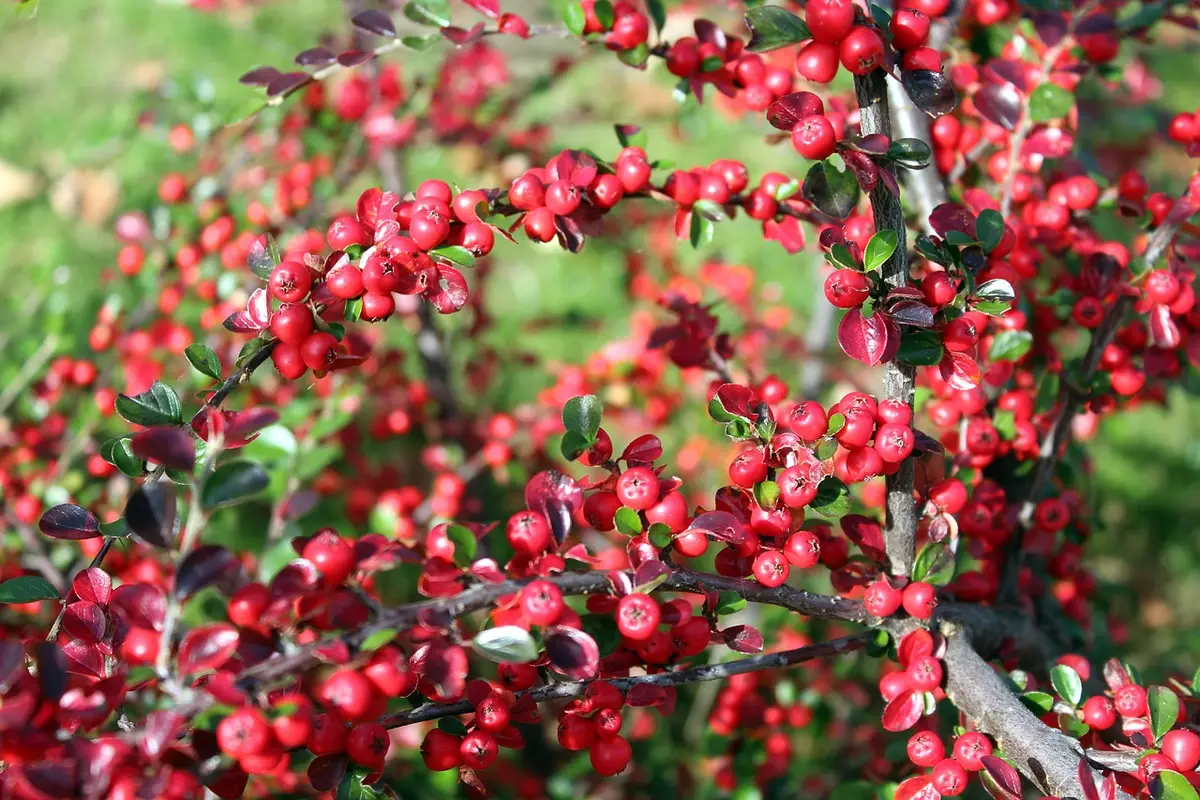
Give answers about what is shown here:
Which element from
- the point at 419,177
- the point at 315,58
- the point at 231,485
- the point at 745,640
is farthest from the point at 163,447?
the point at 419,177

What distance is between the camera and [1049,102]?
1.39 metres

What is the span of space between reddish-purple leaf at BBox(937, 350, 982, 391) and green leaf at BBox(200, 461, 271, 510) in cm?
73

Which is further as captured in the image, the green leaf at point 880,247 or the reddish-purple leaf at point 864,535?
the reddish-purple leaf at point 864,535

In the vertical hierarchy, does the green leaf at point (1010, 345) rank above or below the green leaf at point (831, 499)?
below

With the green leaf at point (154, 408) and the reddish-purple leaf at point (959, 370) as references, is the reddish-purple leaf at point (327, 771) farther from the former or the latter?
the reddish-purple leaf at point (959, 370)

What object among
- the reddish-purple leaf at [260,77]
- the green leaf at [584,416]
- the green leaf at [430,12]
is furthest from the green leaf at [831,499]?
the reddish-purple leaf at [260,77]

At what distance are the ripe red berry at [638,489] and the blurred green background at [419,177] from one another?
3.79ft

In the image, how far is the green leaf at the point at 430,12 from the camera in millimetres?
1334

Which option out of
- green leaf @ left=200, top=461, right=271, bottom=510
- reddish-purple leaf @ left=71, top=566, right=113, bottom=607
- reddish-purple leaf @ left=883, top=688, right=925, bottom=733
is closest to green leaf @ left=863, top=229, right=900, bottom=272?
reddish-purple leaf @ left=883, top=688, right=925, bottom=733

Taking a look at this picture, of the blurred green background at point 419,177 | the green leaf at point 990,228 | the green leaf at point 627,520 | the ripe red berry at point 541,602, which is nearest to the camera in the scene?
the ripe red berry at point 541,602

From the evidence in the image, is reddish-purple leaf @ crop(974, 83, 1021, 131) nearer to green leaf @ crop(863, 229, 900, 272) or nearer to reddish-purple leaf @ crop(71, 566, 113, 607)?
green leaf @ crop(863, 229, 900, 272)

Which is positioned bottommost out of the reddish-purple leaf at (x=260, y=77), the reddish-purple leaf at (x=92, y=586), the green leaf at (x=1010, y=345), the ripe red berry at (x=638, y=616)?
the green leaf at (x=1010, y=345)

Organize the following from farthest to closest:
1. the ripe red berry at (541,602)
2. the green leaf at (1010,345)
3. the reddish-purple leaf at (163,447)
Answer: the green leaf at (1010,345), the ripe red berry at (541,602), the reddish-purple leaf at (163,447)

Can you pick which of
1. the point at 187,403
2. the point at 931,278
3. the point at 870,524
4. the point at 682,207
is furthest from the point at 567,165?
the point at 187,403
